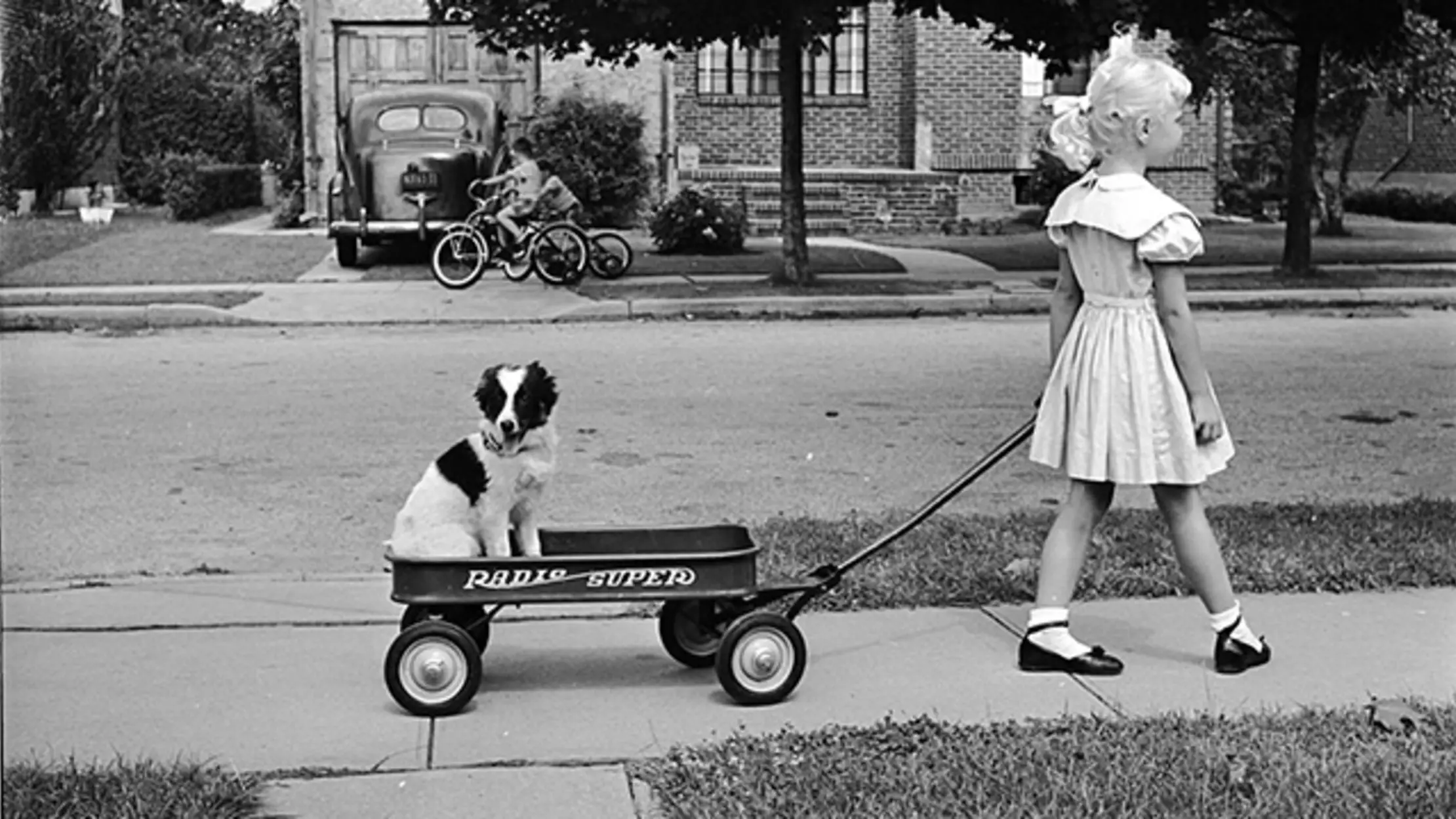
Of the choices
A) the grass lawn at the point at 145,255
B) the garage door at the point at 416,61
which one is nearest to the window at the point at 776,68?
the garage door at the point at 416,61

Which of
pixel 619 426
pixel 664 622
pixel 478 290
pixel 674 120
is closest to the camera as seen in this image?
pixel 664 622

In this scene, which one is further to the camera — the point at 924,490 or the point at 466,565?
the point at 924,490

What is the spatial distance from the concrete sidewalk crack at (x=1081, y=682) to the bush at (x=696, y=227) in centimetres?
1605

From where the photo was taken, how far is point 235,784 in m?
4.36

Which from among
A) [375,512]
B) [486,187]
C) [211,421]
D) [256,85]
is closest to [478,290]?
[486,187]

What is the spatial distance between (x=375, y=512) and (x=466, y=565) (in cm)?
346

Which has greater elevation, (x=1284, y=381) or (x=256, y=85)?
(x=256, y=85)

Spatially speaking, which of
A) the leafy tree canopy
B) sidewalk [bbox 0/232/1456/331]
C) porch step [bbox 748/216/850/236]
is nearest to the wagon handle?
sidewalk [bbox 0/232/1456/331]

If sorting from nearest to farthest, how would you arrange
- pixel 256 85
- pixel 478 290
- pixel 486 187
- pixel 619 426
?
pixel 619 426 → pixel 478 290 → pixel 486 187 → pixel 256 85

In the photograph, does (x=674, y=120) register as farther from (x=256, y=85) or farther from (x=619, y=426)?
(x=619, y=426)

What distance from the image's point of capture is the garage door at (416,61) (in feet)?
90.0

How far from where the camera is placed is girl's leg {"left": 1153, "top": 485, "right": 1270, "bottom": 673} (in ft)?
18.2

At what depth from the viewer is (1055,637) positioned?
554 cm

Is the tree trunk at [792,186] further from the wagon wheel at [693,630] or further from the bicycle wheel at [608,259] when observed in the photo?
the wagon wheel at [693,630]
